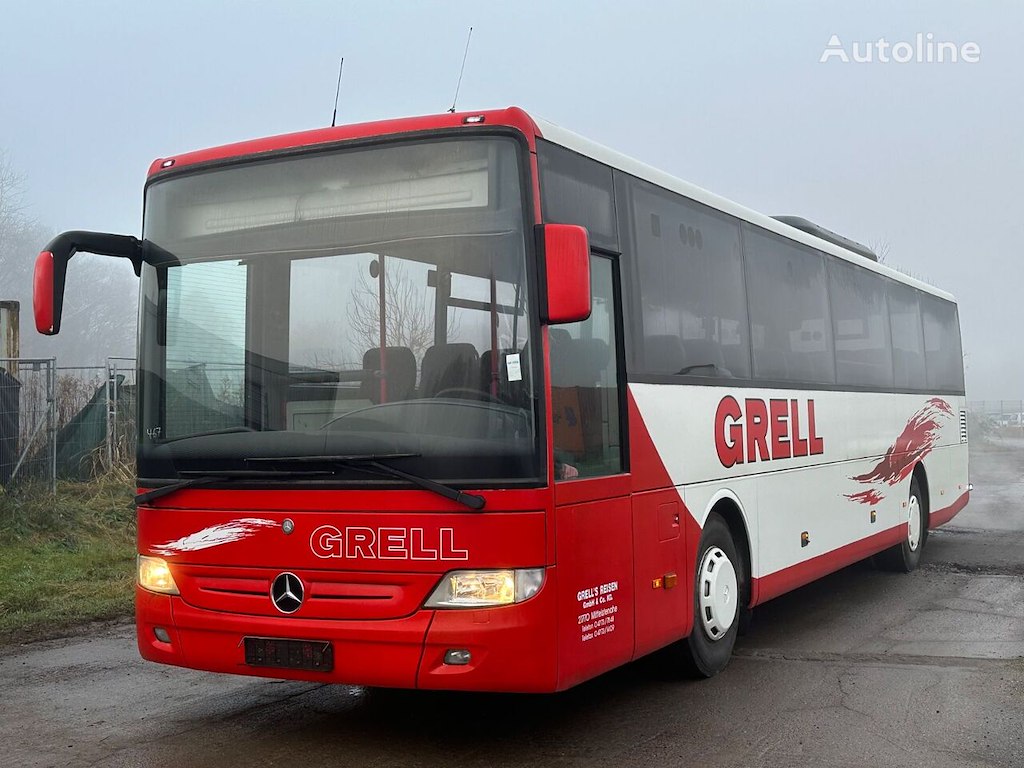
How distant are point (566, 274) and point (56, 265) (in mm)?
2694

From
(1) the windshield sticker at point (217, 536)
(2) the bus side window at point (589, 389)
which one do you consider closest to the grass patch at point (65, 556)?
(1) the windshield sticker at point (217, 536)

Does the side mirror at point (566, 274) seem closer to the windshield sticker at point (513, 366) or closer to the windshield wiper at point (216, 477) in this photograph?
the windshield sticker at point (513, 366)

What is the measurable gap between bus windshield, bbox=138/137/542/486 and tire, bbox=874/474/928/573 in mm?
8046

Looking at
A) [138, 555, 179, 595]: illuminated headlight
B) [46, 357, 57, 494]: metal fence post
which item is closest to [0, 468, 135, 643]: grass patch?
[46, 357, 57, 494]: metal fence post

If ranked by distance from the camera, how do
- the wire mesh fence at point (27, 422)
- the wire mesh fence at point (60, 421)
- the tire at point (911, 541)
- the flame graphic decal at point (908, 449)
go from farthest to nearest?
the wire mesh fence at point (60, 421) → the wire mesh fence at point (27, 422) → the tire at point (911, 541) → the flame graphic decal at point (908, 449)

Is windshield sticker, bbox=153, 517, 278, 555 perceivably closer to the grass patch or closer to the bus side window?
the bus side window

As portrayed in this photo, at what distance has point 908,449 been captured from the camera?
1242 cm

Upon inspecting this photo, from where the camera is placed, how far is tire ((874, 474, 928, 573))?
12484mm

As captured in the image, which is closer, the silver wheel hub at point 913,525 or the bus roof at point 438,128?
the bus roof at point 438,128

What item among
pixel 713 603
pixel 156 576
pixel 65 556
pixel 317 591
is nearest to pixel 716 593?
pixel 713 603

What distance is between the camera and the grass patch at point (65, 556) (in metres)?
10.1

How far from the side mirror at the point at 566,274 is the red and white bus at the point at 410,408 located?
0.05ft

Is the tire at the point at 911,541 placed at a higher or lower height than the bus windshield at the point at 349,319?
lower

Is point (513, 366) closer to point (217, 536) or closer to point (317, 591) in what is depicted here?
point (317, 591)
